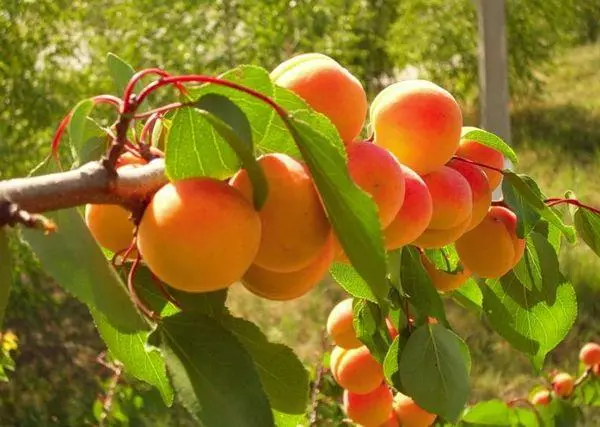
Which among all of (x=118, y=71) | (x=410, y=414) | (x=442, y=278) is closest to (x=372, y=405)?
(x=410, y=414)

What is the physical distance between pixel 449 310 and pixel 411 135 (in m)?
2.81

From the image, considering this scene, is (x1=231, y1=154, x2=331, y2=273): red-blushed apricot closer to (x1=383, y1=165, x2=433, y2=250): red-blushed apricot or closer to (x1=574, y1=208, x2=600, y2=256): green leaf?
(x1=383, y1=165, x2=433, y2=250): red-blushed apricot

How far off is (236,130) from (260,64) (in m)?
3.69

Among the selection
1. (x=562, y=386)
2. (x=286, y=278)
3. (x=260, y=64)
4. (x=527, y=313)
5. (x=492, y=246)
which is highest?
(x=286, y=278)

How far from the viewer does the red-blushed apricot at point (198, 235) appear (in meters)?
0.35

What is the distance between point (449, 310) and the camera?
10.6ft

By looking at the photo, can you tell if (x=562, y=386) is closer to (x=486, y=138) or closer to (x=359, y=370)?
(x=359, y=370)

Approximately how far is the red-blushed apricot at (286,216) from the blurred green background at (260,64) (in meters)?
1.24

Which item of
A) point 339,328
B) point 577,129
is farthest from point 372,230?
point 577,129

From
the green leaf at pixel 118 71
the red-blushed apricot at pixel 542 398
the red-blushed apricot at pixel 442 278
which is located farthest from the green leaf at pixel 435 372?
the red-blushed apricot at pixel 542 398

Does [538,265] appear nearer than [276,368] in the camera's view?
No

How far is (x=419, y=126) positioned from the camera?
50 cm

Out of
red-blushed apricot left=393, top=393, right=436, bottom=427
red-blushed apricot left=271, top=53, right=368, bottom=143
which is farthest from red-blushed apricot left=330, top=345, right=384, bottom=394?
red-blushed apricot left=271, top=53, right=368, bottom=143

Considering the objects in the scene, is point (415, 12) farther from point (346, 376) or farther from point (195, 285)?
point (195, 285)
